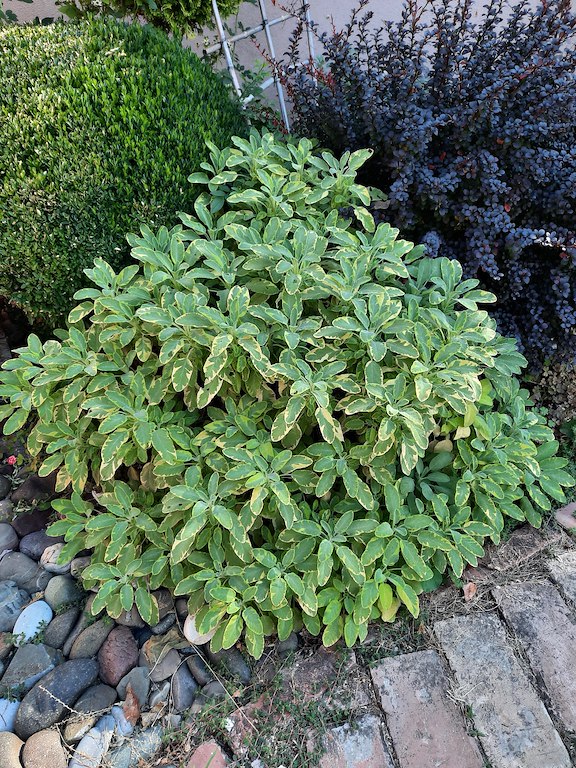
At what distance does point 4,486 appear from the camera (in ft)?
7.84

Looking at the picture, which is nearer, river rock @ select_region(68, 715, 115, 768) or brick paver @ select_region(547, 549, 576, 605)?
river rock @ select_region(68, 715, 115, 768)

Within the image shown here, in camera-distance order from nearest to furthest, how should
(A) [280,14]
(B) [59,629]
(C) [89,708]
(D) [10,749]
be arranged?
(D) [10,749] < (C) [89,708] < (B) [59,629] < (A) [280,14]

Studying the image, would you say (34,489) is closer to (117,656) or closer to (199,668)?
(117,656)

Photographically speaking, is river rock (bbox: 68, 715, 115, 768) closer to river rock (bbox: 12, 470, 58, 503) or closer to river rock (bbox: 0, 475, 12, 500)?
river rock (bbox: 12, 470, 58, 503)

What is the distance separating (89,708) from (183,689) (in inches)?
11.2

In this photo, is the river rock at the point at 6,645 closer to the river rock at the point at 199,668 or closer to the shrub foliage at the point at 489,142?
the river rock at the point at 199,668

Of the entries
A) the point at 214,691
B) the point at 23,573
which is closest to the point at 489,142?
the point at 214,691

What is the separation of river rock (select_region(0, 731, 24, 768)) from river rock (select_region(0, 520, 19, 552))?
71 centimetres

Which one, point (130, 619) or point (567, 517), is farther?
point (567, 517)

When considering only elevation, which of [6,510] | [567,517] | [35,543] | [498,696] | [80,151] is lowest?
[498,696]

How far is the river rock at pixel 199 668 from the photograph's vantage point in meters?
1.81

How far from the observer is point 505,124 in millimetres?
2158

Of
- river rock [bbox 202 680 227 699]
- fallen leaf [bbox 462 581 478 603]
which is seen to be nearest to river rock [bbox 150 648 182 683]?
river rock [bbox 202 680 227 699]

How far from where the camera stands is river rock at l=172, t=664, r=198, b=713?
5.74 feet
